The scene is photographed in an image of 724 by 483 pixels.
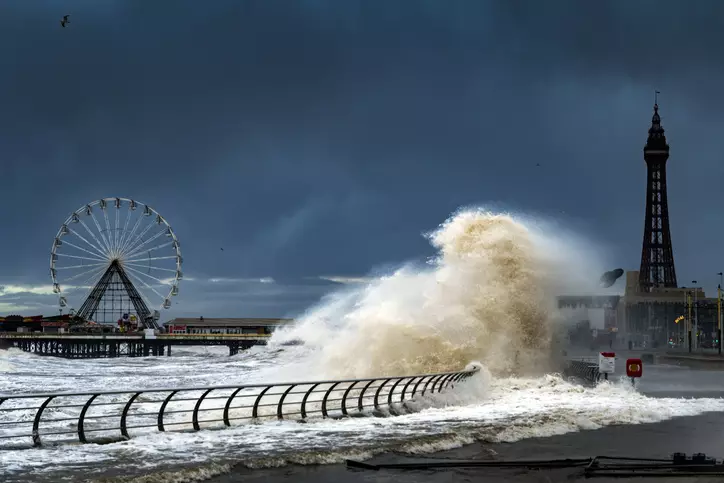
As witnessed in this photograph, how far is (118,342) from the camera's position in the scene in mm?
113562

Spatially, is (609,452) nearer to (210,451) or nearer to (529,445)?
(529,445)

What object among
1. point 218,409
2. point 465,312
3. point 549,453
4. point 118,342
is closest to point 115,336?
point 118,342

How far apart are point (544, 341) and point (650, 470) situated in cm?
2440

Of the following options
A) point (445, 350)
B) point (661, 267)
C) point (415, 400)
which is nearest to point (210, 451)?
point (415, 400)

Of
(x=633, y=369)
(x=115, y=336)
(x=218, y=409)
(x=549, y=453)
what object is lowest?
(x=549, y=453)

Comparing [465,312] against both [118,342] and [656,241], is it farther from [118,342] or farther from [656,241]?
[656,241]

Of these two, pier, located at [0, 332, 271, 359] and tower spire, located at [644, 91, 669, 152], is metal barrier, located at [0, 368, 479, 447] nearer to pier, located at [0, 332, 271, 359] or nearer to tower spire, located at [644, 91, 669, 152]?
pier, located at [0, 332, 271, 359]

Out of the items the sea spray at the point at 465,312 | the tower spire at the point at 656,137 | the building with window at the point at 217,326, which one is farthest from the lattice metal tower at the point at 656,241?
the sea spray at the point at 465,312

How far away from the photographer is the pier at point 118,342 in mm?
109644

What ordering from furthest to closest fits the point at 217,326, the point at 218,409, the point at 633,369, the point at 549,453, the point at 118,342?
the point at 217,326 < the point at 118,342 < the point at 633,369 < the point at 218,409 < the point at 549,453

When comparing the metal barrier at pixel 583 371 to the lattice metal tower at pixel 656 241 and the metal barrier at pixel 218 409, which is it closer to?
the metal barrier at pixel 218 409

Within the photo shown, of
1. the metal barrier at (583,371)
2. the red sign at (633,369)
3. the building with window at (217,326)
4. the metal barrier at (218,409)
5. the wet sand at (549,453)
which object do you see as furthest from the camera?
the building with window at (217,326)

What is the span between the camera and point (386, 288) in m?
38.6

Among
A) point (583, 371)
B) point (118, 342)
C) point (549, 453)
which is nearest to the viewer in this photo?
point (549, 453)
